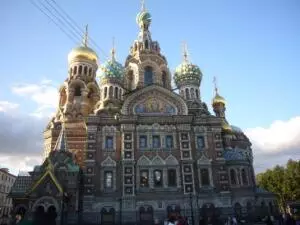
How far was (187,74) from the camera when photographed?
106 feet

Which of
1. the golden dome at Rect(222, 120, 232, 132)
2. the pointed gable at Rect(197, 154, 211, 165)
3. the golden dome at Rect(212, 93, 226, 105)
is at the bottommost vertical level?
the pointed gable at Rect(197, 154, 211, 165)

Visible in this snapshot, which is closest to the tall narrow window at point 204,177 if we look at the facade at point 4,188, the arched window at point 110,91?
the arched window at point 110,91

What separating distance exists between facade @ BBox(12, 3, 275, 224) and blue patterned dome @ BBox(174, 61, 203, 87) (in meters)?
2.15

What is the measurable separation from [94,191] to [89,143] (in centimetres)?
419

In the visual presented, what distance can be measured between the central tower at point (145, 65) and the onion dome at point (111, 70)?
2.89 meters

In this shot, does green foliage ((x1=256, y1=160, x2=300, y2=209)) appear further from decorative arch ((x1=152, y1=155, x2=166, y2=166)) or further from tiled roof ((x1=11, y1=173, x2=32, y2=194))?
tiled roof ((x1=11, y1=173, x2=32, y2=194))

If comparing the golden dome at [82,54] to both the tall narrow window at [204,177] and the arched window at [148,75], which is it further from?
the tall narrow window at [204,177]

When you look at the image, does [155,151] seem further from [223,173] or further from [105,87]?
[105,87]

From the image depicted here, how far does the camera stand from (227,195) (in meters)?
24.9

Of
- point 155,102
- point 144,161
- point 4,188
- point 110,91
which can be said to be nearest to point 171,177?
point 144,161

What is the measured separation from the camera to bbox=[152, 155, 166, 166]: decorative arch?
25.5 m

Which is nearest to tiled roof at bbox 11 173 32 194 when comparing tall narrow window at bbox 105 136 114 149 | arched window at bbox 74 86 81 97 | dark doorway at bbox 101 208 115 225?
dark doorway at bbox 101 208 115 225

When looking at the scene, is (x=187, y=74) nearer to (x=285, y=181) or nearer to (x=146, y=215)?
(x=146, y=215)

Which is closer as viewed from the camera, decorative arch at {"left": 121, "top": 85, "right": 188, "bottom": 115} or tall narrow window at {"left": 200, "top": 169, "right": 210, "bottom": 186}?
tall narrow window at {"left": 200, "top": 169, "right": 210, "bottom": 186}
